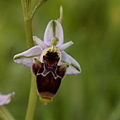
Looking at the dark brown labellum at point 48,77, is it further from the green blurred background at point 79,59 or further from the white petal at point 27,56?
the green blurred background at point 79,59

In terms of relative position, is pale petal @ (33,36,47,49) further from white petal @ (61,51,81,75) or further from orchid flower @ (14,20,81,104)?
white petal @ (61,51,81,75)

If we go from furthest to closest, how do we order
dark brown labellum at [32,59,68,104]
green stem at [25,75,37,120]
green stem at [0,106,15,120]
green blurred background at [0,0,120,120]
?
1. green blurred background at [0,0,120,120]
2. green stem at [0,106,15,120]
3. green stem at [25,75,37,120]
4. dark brown labellum at [32,59,68,104]

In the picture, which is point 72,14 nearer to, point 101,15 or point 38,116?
point 101,15

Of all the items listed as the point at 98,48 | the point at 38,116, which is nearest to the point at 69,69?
the point at 38,116

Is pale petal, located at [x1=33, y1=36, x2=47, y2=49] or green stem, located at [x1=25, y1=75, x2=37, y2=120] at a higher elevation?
pale petal, located at [x1=33, y1=36, x2=47, y2=49]

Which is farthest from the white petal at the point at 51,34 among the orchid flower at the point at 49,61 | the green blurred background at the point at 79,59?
A: the green blurred background at the point at 79,59

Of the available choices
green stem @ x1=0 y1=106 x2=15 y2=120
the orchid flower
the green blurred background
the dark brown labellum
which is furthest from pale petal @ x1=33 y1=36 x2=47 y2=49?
the green blurred background

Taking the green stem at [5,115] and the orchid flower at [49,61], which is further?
the green stem at [5,115]
